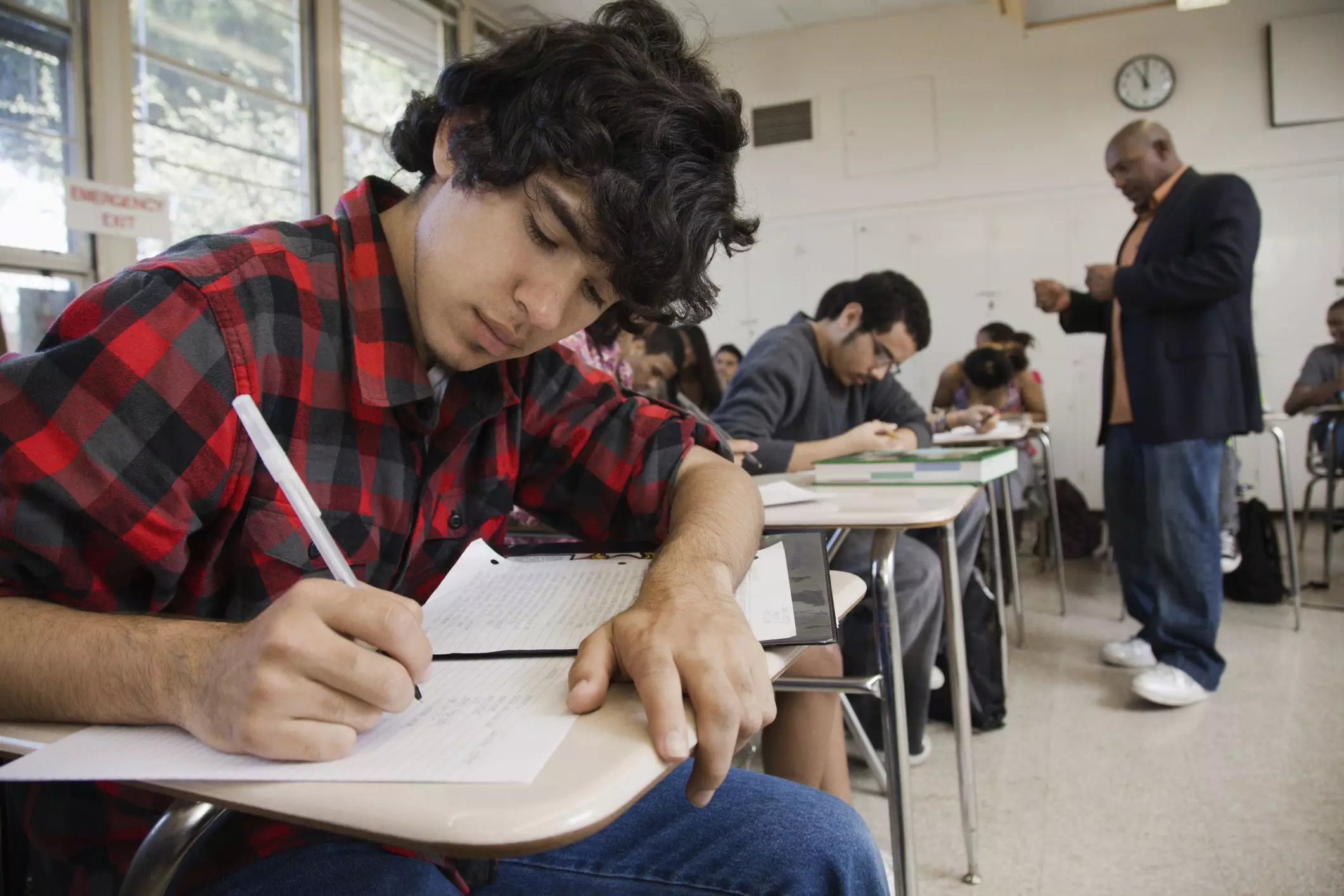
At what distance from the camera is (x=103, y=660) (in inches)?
20.2

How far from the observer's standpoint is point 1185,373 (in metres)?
2.43

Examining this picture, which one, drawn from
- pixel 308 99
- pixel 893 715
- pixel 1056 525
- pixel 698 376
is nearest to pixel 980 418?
pixel 1056 525

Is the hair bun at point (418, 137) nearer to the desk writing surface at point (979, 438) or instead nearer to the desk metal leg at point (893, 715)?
the desk metal leg at point (893, 715)

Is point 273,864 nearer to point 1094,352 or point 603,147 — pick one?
point 603,147

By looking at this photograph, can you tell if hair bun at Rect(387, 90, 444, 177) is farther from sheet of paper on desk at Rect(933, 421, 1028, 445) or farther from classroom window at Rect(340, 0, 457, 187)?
classroom window at Rect(340, 0, 457, 187)

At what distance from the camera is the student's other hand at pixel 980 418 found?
325 cm

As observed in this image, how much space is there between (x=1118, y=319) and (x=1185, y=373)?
308mm

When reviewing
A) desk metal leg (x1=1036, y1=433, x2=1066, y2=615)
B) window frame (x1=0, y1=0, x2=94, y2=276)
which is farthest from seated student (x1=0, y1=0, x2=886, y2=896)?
window frame (x1=0, y1=0, x2=94, y2=276)

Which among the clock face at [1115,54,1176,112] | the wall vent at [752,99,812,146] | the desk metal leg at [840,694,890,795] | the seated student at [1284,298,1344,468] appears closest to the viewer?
the desk metal leg at [840,694,890,795]

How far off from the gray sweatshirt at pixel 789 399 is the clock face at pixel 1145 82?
439 cm

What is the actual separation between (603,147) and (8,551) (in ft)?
1.76

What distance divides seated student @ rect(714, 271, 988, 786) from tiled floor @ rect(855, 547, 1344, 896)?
0.26 m

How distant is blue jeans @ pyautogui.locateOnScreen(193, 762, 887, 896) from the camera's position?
71cm

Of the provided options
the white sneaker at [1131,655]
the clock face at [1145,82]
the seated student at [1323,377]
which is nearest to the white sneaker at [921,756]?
the white sneaker at [1131,655]
